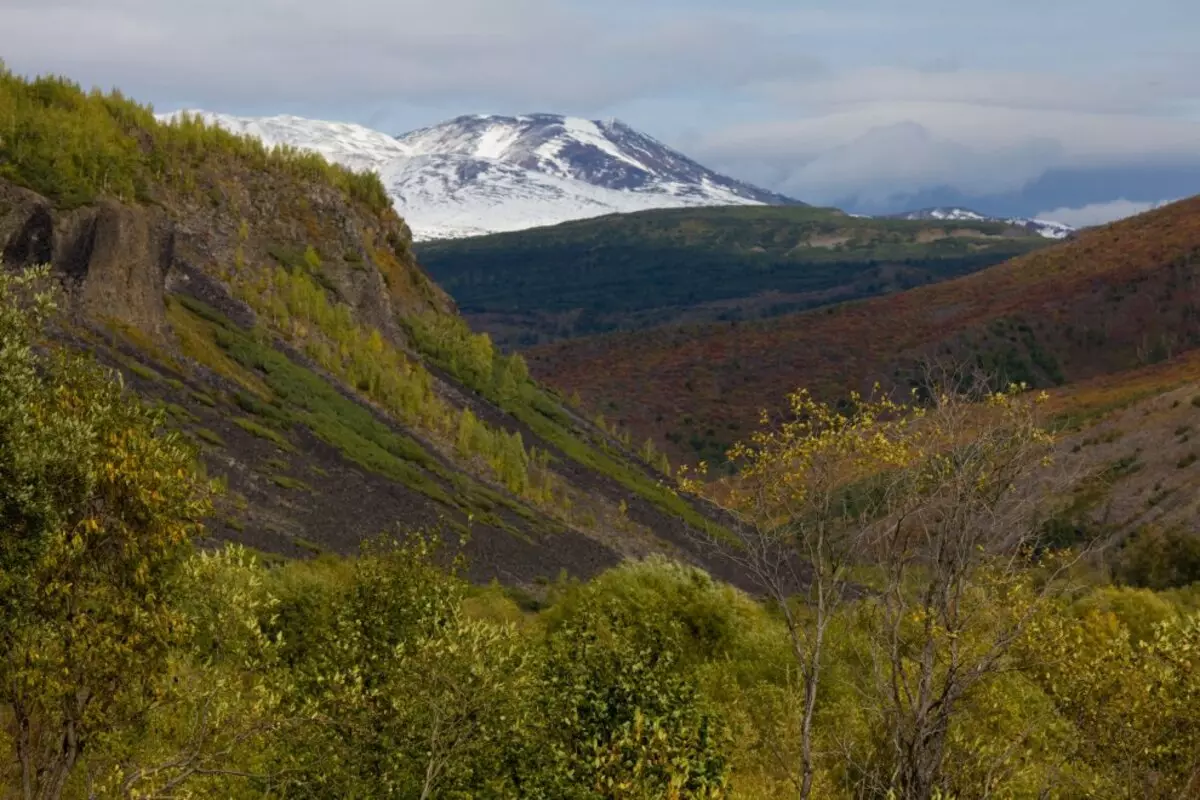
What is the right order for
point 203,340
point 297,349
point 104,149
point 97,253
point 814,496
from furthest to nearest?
point 297,349, point 104,149, point 203,340, point 97,253, point 814,496

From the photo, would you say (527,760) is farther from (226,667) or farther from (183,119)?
(183,119)

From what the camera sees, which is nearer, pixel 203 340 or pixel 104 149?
pixel 203 340

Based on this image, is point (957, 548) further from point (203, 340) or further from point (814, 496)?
point (203, 340)

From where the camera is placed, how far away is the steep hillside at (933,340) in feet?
525

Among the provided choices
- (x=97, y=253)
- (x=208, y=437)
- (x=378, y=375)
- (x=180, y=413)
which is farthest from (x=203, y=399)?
(x=378, y=375)

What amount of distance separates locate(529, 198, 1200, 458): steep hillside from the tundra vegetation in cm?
12791

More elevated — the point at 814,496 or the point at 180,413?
the point at 814,496

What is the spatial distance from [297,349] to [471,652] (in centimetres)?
6935

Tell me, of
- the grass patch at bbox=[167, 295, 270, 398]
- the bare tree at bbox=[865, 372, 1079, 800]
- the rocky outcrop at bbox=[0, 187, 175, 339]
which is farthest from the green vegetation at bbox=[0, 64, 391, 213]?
the bare tree at bbox=[865, 372, 1079, 800]

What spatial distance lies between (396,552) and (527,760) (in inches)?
238

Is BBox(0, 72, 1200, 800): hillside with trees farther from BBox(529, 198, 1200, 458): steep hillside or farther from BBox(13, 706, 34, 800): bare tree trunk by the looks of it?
BBox(529, 198, 1200, 458): steep hillside

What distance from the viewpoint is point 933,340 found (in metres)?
169

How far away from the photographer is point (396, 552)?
24.3m

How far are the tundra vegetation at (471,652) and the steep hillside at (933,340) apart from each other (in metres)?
128
